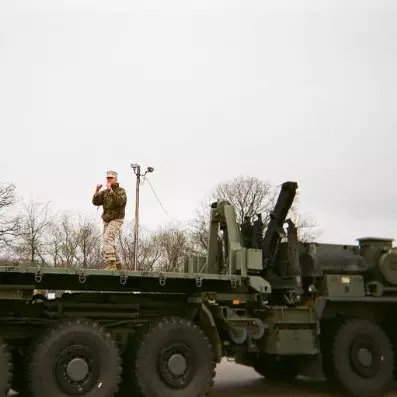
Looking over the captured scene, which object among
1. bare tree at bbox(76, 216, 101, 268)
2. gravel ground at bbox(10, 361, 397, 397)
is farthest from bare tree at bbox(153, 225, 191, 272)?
gravel ground at bbox(10, 361, 397, 397)

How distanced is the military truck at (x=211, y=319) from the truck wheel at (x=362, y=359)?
0.02 m

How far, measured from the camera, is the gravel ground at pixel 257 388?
977 centimetres

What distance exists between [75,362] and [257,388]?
169 inches

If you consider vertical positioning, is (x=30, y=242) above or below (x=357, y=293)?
above

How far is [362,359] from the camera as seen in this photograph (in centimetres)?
960

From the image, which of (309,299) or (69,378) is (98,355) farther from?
(309,299)

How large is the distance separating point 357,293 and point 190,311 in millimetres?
2985

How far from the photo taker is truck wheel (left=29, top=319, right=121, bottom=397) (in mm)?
7133

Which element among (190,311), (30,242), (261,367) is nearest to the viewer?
(190,311)

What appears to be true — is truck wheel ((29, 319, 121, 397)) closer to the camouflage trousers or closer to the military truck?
the military truck

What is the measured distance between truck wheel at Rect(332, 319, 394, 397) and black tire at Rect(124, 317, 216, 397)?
242 cm

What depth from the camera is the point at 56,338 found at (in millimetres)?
7285

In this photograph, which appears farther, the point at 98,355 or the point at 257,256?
the point at 257,256

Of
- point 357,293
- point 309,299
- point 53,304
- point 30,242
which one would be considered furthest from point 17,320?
point 30,242
